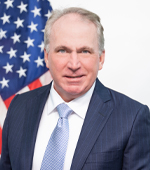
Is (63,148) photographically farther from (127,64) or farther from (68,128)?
(127,64)

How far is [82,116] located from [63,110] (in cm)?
15

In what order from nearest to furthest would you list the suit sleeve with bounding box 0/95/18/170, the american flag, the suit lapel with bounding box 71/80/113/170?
the suit lapel with bounding box 71/80/113/170 → the suit sleeve with bounding box 0/95/18/170 → the american flag

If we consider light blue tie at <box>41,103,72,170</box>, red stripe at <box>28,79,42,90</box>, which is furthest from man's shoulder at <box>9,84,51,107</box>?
red stripe at <box>28,79,42,90</box>

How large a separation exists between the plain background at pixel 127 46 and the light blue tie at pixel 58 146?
4.85 ft

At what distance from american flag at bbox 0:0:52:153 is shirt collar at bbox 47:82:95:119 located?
1500mm

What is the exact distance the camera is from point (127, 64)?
3418 millimetres

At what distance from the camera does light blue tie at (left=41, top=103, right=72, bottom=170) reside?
78.7 inches

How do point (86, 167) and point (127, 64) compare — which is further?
point (127, 64)

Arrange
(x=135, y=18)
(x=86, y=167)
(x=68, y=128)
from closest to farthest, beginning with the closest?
(x=86, y=167), (x=68, y=128), (x=135, y=18)

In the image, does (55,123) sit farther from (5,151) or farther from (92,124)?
(5,151)

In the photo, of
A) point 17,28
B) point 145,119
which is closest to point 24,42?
point 17,28

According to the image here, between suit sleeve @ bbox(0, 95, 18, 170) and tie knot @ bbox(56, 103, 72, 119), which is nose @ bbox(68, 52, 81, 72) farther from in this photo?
suit sleeve @ bbox(0, 95, 18, 170)

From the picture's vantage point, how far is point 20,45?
11.9ft

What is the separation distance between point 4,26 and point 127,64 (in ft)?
5.38
